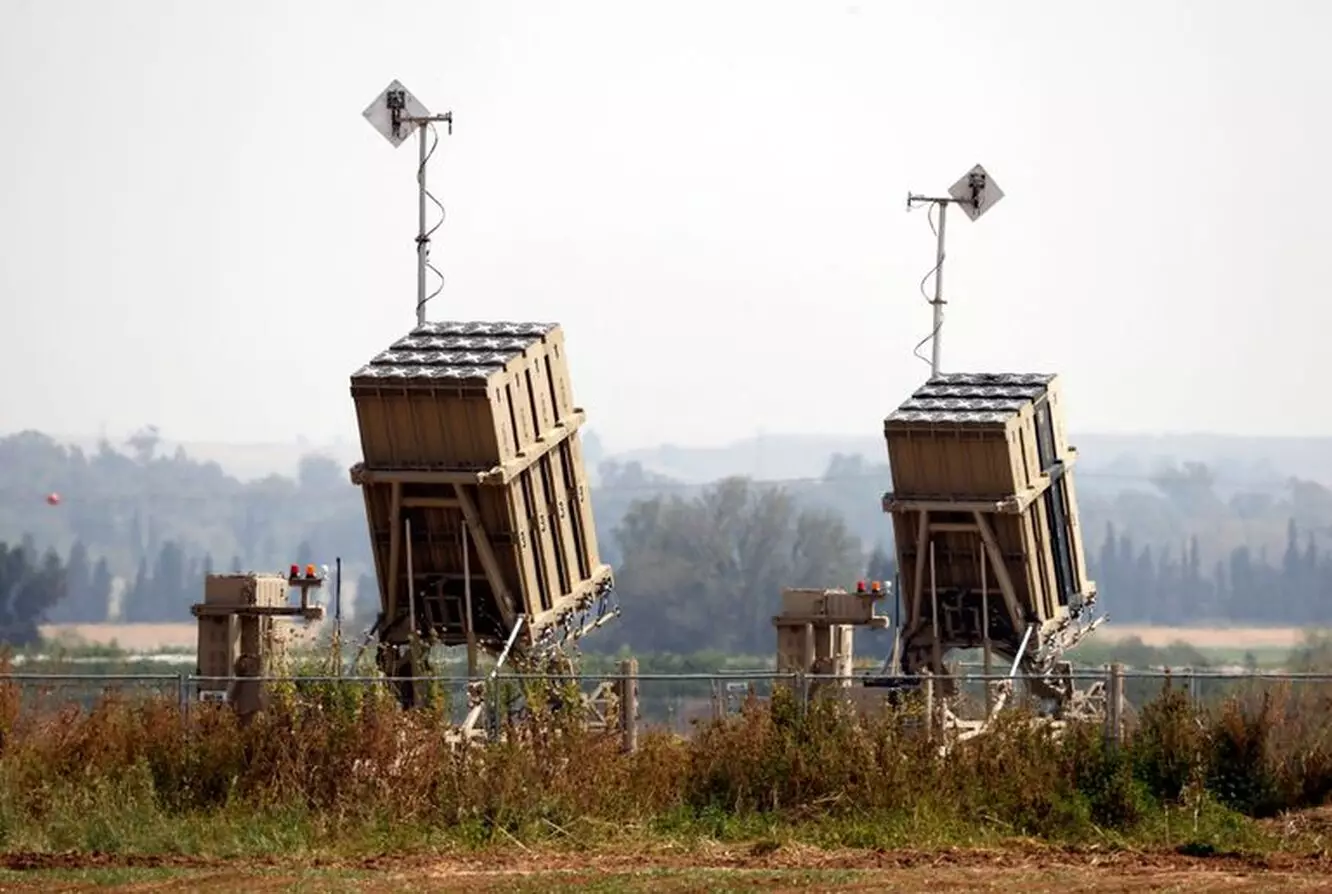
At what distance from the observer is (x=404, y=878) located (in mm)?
28719

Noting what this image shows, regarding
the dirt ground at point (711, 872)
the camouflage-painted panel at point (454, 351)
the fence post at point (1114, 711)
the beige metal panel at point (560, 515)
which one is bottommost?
the dirt ground at point (711, 872)

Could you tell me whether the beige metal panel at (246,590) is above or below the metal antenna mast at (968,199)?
below

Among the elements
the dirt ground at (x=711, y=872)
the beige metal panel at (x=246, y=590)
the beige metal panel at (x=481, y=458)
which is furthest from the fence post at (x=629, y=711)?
the beige metal panel at (x=246, y=590)

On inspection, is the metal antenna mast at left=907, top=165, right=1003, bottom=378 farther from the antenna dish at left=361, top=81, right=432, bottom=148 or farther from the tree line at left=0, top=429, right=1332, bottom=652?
the tree line at left=0, top=429, right=1332, bottom=652

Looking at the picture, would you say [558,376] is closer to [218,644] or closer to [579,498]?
[579,498]

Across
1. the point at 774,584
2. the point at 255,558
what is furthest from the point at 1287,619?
the point at 255,558

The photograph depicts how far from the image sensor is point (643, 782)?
32625 mm

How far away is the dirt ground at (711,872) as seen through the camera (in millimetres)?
28000

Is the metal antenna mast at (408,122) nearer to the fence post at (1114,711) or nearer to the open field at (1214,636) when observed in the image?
the fence post at (1114,711)

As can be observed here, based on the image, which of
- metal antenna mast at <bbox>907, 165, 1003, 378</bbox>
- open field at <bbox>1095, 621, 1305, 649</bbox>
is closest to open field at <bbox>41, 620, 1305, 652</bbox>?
open field at <bbox>1095, 621, 1305, 649</bbox>

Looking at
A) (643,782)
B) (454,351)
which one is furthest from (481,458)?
(643,782)

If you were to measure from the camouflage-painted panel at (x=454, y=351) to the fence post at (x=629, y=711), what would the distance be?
14.4ft

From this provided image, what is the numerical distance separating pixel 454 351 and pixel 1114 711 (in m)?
10.1

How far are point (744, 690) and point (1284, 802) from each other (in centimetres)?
634
